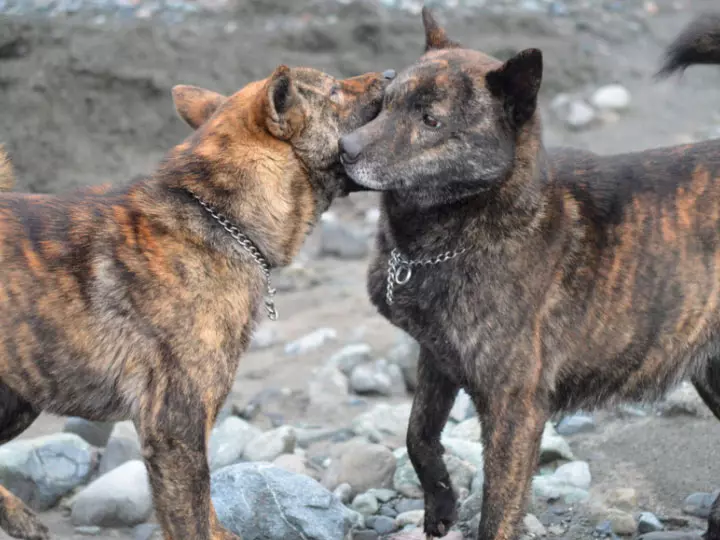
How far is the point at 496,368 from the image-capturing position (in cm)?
421

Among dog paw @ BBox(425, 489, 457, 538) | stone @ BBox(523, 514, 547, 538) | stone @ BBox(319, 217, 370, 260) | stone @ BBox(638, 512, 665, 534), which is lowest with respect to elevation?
stone @ BBox(319, 217, 370, 260)

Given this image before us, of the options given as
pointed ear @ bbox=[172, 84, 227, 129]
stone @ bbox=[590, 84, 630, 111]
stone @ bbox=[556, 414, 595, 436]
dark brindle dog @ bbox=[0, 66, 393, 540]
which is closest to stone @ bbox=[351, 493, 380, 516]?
dark brindle dog @ bbox=[0, 66, 393, 540]

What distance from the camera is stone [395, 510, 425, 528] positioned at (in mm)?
5165

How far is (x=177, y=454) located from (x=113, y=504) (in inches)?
48.7

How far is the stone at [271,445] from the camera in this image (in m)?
5.75

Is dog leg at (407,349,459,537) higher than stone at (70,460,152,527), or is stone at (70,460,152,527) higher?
dog leg at (407,349,459,537)

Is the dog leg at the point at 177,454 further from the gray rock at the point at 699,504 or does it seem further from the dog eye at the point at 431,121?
the gray rock at the point at 699,504

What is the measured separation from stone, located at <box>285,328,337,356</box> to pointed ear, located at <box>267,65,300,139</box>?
11.2 feet

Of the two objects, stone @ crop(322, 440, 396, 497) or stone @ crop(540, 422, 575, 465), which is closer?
stone @ crop(322, 440, 396, 497)

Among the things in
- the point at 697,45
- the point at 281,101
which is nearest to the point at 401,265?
the point at 281,101

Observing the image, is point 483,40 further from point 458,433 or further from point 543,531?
point 543,531

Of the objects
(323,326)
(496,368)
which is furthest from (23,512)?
(323,326)

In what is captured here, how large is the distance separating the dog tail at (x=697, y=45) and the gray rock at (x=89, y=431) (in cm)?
375

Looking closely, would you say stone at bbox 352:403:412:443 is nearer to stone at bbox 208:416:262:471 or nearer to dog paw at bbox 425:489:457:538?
stone at bbox 208:416:262:471
